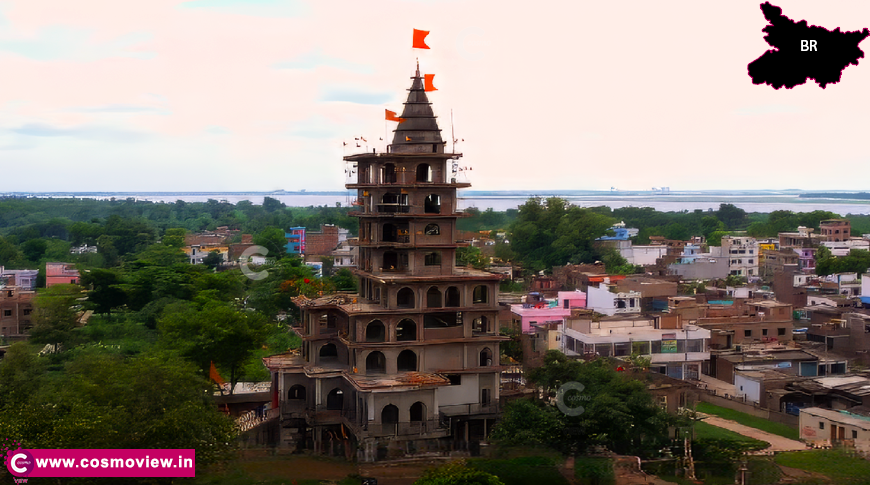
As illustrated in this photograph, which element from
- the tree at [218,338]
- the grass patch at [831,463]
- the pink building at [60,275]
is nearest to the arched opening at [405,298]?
the tree at [218,338]

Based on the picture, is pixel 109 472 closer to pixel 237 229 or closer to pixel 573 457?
pixel 573 457

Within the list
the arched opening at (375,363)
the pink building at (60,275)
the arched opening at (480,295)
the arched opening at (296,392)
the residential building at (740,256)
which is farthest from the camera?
the residential building at (740,256)

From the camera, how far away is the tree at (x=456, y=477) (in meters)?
24.4

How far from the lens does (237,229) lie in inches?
5664

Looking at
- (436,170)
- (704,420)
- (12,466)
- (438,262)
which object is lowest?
(704,420)

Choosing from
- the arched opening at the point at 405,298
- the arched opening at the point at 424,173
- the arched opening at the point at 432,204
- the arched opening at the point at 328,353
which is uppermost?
the arched opening at the point at 424,173

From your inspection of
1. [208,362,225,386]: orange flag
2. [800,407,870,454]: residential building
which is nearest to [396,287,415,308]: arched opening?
[208,362,225,386]: orange flag

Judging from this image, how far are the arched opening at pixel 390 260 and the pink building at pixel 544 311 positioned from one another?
19002 millimetres

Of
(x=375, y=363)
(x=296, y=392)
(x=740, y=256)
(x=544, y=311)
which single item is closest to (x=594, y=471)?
(x=375, y=363)

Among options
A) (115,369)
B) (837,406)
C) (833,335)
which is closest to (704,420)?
(837,406)

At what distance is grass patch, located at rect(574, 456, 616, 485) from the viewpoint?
28.5m

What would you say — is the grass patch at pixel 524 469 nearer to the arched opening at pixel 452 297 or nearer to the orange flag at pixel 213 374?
the arched opening at pixel 452 297

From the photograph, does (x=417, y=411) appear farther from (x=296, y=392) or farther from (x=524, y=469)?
(x=296, y=392)

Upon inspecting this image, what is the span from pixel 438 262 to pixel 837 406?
58.5ft
